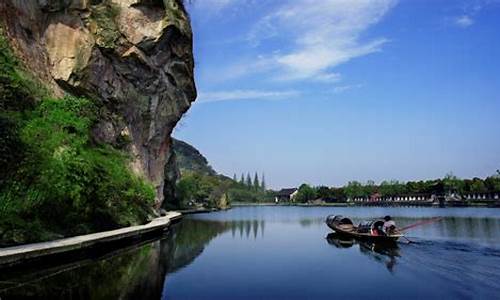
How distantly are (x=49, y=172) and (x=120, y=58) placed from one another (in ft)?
59.8

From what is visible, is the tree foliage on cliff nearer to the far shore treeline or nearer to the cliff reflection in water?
the cliff reflection in water

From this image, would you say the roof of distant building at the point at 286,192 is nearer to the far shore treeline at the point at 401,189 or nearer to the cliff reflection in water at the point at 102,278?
the far shore treeline at the point at 401,189

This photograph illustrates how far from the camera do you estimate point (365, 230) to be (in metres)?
29.7

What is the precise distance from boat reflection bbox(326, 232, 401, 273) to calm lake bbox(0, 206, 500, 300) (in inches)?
2.1

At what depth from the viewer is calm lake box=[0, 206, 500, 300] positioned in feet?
46.5

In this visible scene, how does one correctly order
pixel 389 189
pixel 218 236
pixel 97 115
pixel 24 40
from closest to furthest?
1. pixel 24 40
2. pixel 97 115
3. pixel 218 236
4. pixel 389 189

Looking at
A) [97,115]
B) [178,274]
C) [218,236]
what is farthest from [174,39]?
[178,274]

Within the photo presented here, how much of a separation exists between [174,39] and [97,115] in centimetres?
1164

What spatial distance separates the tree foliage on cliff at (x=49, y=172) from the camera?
18.6 meters

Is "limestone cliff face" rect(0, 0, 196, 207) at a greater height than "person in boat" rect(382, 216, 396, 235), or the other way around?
"limestone cliff face" rect(0, 0, 196, 207)

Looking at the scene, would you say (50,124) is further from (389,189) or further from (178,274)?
(389,189)

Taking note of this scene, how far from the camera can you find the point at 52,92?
1186 inches

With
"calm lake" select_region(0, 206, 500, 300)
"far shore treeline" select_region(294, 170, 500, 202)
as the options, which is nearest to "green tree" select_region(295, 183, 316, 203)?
"far shore treeline" select_region(294, 170, 500, 202)

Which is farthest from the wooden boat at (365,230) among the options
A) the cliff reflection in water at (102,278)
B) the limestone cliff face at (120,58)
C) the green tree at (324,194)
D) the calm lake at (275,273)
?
the green tree at (324,194)
